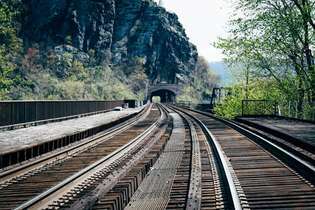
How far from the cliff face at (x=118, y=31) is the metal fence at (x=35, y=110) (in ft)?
299

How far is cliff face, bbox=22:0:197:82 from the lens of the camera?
120m

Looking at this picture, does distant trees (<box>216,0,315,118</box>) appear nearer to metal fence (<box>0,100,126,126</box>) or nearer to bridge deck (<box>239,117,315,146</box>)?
bridge deck (<box>239,117,315,146</box>)

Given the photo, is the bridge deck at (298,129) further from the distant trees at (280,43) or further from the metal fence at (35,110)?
the metal fence at (35,110)

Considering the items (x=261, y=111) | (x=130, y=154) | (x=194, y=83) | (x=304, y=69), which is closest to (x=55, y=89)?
(x=261, y=111)

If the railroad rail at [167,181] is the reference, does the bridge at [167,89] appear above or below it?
above

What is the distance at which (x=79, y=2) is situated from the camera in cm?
12850

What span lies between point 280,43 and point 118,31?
121134mm

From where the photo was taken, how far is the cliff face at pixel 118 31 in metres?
120

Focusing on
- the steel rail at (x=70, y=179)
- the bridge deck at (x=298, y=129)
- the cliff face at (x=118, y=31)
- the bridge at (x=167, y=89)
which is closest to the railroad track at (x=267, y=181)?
the bridge deck at (x=298, y=129)

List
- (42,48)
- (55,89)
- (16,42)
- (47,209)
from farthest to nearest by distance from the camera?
1. (42,48)
2. (16,42)
3. (55,89)
4. (47,209)

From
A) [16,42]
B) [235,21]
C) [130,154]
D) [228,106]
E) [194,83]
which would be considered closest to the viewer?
[130,154]

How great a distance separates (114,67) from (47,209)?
129 meters

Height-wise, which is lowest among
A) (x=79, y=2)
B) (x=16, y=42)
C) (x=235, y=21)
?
(x=235, y=21)

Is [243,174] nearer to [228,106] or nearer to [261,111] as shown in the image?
[261,111]
